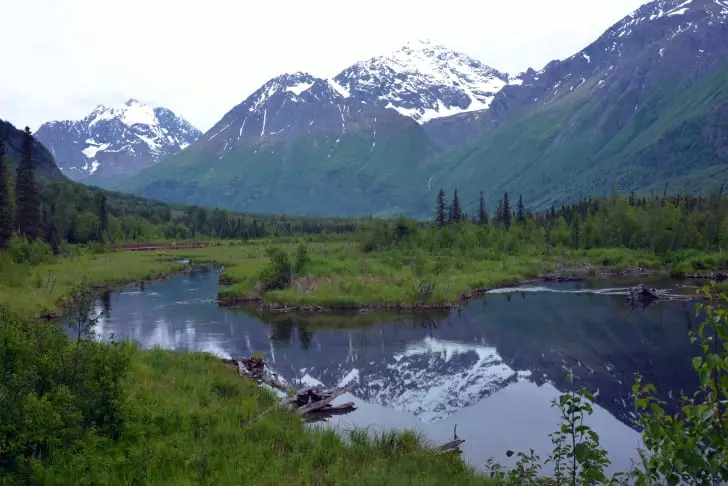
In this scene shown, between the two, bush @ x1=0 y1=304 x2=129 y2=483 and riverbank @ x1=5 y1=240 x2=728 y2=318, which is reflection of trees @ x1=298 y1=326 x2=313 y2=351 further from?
bush @ x1=0 y1=304 x2=129 y2=483

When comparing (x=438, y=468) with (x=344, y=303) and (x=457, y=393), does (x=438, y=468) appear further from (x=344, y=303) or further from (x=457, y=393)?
(x=344, y=303)

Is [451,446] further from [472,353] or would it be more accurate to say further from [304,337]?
[304,337]

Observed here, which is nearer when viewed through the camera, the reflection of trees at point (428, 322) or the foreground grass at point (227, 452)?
the foreground grass at point (227, 452)

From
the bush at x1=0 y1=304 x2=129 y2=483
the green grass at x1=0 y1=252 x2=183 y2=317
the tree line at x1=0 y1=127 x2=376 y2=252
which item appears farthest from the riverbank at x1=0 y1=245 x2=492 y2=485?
the tree line at x1=0 y1=127 x2=376 y2=252

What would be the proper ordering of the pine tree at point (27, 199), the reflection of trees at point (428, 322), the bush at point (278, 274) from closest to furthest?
1. the reflection of trees at point (428, 322)
2. the bush at point (278, 274)
3. the pine tree at point (27, 199)

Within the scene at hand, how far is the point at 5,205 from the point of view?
84.7 metres

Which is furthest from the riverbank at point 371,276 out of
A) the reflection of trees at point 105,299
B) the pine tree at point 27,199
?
the pine tree at point 27,199

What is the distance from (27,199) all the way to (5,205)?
13.7 m

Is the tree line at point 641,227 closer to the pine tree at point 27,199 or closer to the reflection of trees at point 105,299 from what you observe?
the reflection of trees at point 105,299

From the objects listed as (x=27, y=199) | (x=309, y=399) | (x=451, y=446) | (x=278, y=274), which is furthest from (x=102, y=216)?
(x=451, y=446)

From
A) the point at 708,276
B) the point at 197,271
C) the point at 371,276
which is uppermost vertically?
the point at 371,276

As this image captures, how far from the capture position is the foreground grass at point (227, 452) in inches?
598

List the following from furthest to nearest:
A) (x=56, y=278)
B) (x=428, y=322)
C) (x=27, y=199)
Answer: (x=27, y=199) < (x=56, y=278) < (x=428, y=322)

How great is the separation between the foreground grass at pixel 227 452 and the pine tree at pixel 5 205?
230 feet
